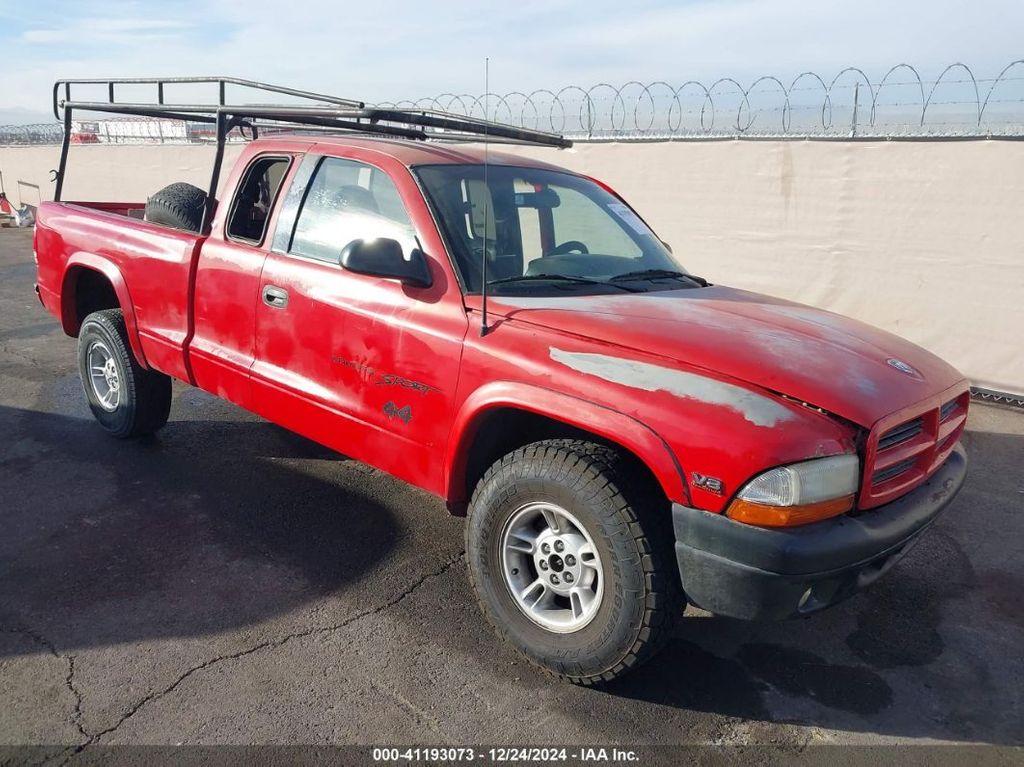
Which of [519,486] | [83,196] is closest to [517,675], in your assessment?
[519,486]

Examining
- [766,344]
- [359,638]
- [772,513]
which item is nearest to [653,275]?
[766,344]

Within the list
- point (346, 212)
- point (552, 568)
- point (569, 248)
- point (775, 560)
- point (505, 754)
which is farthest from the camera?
point (569, 248)

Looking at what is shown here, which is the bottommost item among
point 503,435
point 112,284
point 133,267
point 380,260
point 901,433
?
point 503,435

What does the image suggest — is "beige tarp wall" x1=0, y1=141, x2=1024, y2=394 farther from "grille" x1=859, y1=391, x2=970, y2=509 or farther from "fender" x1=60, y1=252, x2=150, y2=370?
"fender" x1=60, y1=252, x2=150, y2=370

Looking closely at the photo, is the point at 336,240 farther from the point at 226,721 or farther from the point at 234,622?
the point at 226,721

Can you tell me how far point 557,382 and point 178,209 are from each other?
2.89m

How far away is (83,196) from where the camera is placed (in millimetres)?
17109

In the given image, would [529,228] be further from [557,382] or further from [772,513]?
[772,513]

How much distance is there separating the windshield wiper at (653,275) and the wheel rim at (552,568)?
122 cm

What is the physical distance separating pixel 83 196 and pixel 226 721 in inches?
681

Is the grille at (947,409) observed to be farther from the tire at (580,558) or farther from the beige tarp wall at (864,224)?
the beige tarp wall at (864,224)

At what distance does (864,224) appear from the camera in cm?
719

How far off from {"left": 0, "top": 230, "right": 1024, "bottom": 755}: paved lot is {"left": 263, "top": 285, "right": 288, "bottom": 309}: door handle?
1.14m

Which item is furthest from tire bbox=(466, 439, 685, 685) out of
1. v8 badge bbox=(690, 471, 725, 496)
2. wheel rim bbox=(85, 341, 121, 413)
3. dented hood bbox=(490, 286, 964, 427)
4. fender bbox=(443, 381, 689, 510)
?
wheel rim bbox=(85, 341, 121, 413)
